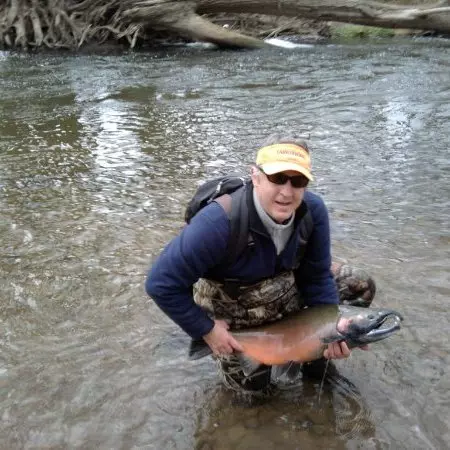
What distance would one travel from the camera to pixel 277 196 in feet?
7.81

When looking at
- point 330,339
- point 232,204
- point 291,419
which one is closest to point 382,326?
point 330,339

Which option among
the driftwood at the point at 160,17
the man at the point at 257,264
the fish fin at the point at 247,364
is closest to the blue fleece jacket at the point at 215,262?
the man at the point at 257,264

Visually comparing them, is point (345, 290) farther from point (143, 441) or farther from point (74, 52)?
point (74, 52)

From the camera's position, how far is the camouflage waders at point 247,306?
2.73 metres

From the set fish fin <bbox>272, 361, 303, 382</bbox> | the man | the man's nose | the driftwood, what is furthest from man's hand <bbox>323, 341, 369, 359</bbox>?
the driftwood

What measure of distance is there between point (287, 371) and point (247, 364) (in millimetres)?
219

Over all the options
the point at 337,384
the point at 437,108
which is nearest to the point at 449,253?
the point at 337,384

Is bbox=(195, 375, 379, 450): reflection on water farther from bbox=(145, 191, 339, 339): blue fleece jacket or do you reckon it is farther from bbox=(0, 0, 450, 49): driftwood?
bbox=(0, 0, 450, 49): driftwood

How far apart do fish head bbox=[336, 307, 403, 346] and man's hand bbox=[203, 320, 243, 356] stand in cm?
47

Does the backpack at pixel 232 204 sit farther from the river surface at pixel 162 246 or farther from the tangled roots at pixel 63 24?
the tangled roots at pixel 63 24

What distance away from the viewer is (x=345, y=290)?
3230 mm

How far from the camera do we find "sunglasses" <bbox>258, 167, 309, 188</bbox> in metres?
2.34

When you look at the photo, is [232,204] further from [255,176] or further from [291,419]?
[291,419]

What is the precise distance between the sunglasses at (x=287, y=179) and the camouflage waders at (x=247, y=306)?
0.55 meters
